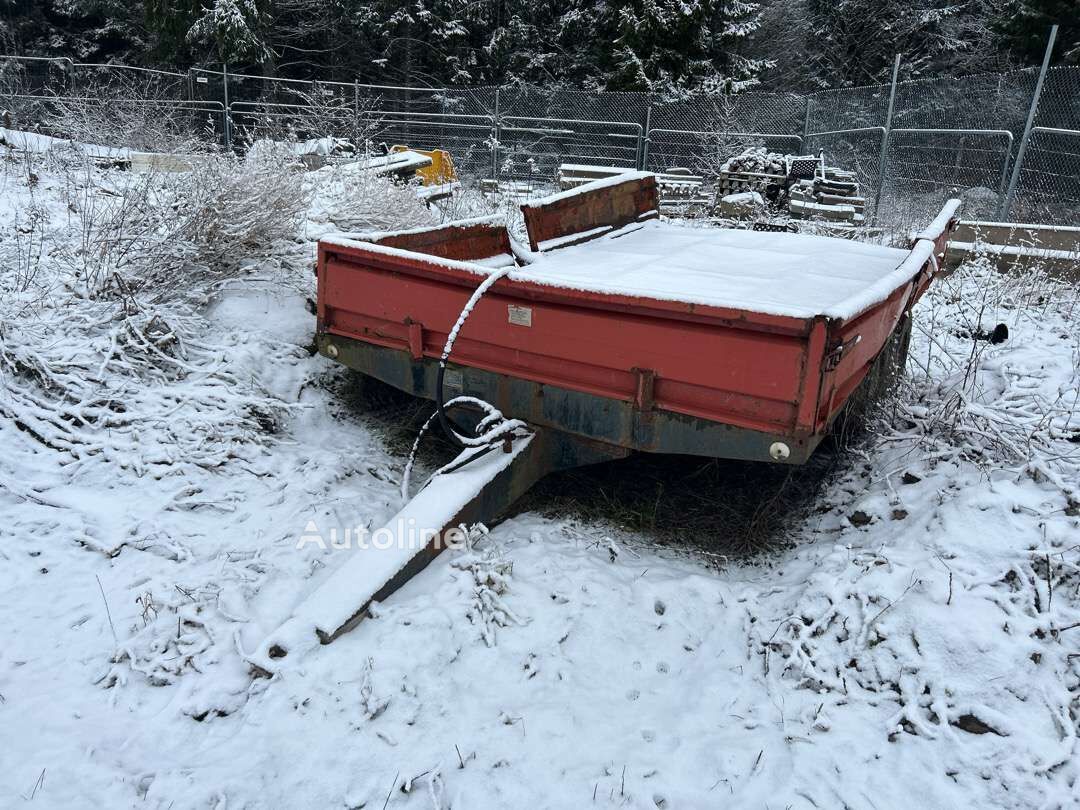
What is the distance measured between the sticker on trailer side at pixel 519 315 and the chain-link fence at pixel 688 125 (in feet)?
16.9

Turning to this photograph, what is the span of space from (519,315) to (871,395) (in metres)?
2.05

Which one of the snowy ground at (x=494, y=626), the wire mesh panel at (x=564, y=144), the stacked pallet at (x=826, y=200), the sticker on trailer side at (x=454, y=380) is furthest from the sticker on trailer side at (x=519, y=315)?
the wire mesh panel at (x=564, y=144)

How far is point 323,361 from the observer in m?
4.70

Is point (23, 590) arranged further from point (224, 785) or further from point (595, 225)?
point (595, 225)

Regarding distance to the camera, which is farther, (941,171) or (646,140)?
(646,140)

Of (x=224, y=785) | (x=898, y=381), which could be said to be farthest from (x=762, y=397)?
(x=224, y=785)

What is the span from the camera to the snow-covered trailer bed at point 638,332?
2918 millimetres

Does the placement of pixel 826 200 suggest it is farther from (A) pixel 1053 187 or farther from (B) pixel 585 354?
(B) pixel 585 354

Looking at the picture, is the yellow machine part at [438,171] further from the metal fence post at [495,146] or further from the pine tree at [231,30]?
the pine tree at [231,30]

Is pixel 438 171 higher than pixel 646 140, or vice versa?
pixel 646 140

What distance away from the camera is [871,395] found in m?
4.19

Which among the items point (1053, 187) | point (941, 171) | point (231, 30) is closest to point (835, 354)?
point (1053, 187)

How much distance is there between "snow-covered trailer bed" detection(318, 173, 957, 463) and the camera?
292 cm

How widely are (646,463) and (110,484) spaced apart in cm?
256
